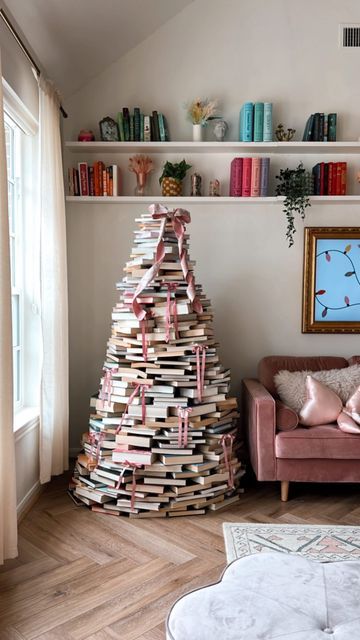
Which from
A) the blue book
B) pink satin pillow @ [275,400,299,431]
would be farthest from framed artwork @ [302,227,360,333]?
pink satin pillow @ [275,400,299,431]

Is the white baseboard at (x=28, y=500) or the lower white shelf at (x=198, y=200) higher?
the lower white shelf at (x=198, y=200)

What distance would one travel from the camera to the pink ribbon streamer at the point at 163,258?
3.22m

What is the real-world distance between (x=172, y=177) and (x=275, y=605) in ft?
10.0

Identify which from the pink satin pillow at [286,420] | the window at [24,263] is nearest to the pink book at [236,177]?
the window at [24,263]

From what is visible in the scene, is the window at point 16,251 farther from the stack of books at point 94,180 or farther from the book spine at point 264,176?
the book spine at point 264,176

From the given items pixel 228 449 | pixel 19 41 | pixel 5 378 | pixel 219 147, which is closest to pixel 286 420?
pixel 228 449

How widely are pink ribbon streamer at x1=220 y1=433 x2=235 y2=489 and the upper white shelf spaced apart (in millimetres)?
2008

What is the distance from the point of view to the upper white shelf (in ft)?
12.8

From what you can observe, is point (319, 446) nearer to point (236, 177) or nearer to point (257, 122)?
point (236, 177)

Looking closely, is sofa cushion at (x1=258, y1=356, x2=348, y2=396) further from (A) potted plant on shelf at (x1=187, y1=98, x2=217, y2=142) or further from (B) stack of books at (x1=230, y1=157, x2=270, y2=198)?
(A) potted plant on shelf at (x1=187, y1=98, x2=217, y2=142)

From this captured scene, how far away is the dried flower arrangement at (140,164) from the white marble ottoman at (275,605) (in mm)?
2909

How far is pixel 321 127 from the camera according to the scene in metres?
3.96

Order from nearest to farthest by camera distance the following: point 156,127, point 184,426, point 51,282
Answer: point 184,426, point 51,282, point 156,127

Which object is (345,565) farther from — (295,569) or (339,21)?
(339,21)
